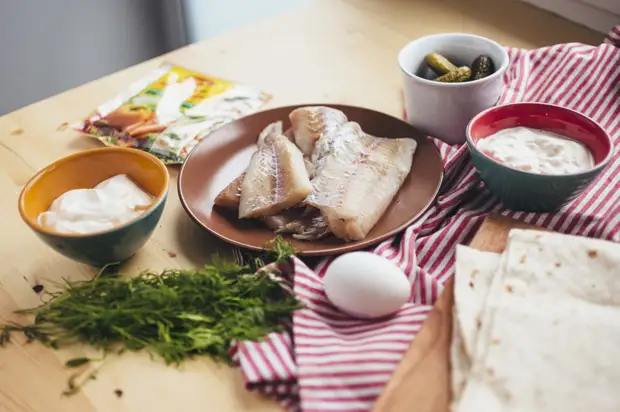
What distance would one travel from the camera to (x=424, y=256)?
102 cm

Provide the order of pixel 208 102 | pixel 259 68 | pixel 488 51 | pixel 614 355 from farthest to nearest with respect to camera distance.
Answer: pixel 259 68 → pixel 208 102 → pixel 488 51 → pixel 614 355

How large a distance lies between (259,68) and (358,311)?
2.94ft

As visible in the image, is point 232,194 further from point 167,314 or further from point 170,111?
point 170,111

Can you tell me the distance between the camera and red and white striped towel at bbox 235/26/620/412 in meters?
0.79

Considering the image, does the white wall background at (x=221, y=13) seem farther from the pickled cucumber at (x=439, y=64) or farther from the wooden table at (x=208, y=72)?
the pickled cucumber at (x=439, y=64)

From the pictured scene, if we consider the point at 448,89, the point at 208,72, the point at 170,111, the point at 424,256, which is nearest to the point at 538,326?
the point at 424,256

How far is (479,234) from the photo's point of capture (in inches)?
38.1

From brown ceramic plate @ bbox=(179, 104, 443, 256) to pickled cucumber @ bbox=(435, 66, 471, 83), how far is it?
11cm

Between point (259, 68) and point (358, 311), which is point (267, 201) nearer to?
point (358, 311)

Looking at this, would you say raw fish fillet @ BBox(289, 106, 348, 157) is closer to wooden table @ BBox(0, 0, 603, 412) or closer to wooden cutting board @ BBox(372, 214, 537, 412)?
wooden table @ BBox(0, 0, 603, 412)

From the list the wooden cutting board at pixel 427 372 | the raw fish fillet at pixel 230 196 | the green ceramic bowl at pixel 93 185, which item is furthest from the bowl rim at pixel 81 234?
the wooden cutting board at pixel 427 372

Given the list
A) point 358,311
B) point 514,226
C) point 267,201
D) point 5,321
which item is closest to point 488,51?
point 514,226

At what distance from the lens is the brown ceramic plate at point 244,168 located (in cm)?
103

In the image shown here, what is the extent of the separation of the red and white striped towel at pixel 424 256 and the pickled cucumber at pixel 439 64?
0.48ft
